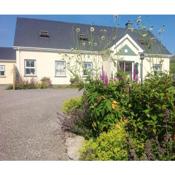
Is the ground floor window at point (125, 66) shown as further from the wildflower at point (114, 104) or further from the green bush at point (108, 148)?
the green bush at point (108, 148)

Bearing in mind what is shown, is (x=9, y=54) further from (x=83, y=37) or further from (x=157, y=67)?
(x=157, y=67)

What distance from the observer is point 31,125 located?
5305 millimetres

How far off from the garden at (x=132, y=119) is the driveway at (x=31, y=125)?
0.62 m

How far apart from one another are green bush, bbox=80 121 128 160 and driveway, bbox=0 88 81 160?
425 mm

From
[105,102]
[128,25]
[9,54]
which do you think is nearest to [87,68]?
[128,25]

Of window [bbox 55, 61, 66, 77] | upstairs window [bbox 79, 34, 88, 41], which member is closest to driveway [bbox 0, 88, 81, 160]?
window [bbox 55, 61, 66, 77]

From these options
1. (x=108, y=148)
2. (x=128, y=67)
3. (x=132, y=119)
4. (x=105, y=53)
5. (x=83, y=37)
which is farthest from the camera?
(x=83, y=37)

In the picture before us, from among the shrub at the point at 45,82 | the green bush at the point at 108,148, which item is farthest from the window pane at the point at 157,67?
the shrub at the point at 45,82

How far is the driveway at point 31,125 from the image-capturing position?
13.3 feet

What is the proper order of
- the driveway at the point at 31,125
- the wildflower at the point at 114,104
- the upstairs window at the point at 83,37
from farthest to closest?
the upstairs window at the point at 83,37 → the driveway at the point at 31,125 → the wildflower at the point at 114,104

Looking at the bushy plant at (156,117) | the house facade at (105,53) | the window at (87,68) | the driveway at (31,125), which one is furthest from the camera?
the window at (87,68)

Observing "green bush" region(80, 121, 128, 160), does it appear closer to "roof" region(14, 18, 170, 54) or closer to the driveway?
the driveway

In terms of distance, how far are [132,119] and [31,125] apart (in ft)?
7.16
